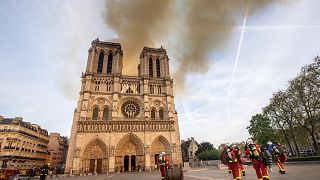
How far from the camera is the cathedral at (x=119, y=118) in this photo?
33000 millimetres

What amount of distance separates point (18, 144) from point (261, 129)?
47.9 m

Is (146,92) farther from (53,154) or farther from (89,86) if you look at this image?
(53,154)

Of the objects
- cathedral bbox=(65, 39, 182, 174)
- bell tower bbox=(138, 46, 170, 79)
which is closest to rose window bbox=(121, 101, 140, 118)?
cathedral bbox=(65, 39, 182, 174)

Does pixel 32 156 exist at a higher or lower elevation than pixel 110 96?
lower

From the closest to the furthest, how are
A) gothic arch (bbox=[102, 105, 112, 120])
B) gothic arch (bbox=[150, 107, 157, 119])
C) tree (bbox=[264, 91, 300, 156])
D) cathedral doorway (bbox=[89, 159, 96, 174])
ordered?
tree (bbox=[264, 91, 300, 156]) → cathedral doorway (bbox=[89, 159, 96, 174]) → gothic arch (bbox=[102, 105, 112, 120]) → gothic arch (bbox=[150, 107, 157, 119])

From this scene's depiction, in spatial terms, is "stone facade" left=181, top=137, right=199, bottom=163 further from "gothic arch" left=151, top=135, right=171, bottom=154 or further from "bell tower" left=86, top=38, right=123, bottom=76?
"bell tower" left=86, top=38, right=123, bottom=76

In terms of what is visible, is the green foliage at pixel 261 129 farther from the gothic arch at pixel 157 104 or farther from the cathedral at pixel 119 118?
the gothic arch at pixel 157 104

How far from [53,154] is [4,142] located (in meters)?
24.9

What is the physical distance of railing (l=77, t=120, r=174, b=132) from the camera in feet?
110

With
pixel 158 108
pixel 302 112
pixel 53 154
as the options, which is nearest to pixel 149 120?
pixel 158 108

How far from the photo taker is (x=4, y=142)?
3678 cm

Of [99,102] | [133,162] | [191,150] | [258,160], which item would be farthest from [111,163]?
[191,150]

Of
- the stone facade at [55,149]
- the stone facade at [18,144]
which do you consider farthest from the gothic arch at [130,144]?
→ the stone facade at [55,149]

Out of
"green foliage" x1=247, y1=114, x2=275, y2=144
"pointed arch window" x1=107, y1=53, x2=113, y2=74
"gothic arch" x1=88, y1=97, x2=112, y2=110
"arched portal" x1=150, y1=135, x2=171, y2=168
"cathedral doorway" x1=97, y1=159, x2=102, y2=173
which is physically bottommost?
"cathedral doorway" x1=97, y1=159, x2=102, y2=173
